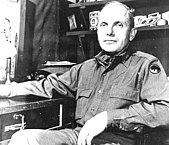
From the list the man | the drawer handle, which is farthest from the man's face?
the drawer handle

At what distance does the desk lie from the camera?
3.72ft

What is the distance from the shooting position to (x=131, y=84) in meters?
1.30

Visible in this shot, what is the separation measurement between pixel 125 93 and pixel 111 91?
7 centimetres

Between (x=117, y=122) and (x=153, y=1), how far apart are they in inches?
48.0

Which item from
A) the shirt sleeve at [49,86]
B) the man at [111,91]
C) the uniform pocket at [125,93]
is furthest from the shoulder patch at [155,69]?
the shirt sleeve at [49,86]

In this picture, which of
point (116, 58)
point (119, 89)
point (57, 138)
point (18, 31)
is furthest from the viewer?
point (18, 31)

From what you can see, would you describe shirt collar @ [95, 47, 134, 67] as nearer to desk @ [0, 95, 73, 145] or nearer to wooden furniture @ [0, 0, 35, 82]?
desk @ [0, 95, 73, 145]

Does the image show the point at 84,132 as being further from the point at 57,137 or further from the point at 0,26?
the point at 0,26

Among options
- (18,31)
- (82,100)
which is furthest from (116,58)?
(18,31)

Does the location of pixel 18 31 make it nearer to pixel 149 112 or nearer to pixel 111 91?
pixel 111 91

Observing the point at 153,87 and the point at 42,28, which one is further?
the point at 42,28

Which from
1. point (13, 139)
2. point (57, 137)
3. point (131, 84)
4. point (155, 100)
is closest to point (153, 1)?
point (131, 84)

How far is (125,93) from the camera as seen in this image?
4.25 feet

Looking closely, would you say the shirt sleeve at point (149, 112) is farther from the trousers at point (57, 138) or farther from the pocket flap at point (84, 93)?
the pocket flap at point (84, 93)
